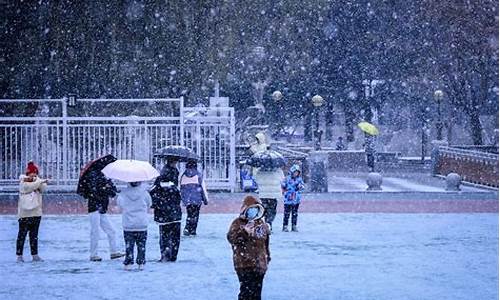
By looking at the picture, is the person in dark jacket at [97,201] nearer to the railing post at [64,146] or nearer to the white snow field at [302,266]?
the white snow field at [302,266]

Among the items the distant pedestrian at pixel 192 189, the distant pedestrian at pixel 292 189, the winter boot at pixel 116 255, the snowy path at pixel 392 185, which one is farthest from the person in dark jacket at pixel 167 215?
the snowy path at pixel 392 185

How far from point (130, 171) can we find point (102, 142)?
14.2 meters

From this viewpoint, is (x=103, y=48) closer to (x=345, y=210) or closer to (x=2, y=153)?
(x=2, y=153)

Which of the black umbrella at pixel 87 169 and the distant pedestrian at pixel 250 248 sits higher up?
the black umbrella at pixel 87 169

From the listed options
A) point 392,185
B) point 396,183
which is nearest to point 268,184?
point 392,185

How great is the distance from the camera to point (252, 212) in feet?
29.7

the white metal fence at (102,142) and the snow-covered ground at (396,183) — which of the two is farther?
the snow-covered ground at (396,183)

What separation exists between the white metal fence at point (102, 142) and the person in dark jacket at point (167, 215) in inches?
487

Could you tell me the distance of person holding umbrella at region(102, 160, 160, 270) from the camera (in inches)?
472

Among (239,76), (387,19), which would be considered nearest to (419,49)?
(387,19)

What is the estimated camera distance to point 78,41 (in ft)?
93.9

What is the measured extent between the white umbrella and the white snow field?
1236 mm

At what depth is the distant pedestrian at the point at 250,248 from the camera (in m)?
8.96

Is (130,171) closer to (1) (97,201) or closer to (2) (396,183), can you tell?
(1) (97,201)
